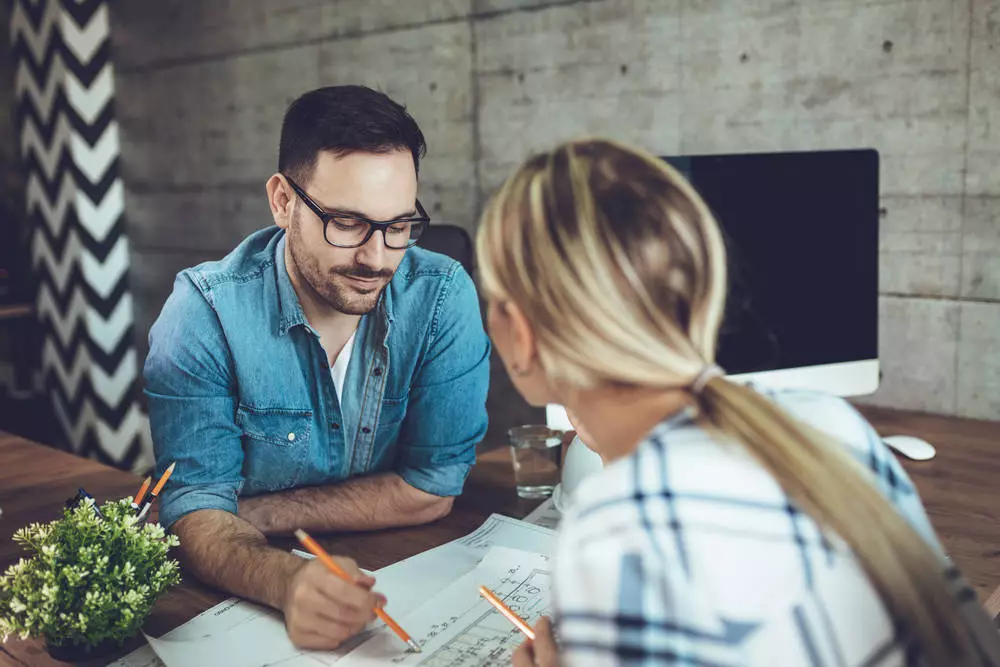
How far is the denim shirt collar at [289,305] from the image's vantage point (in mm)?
1509

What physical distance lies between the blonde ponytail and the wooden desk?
541mm

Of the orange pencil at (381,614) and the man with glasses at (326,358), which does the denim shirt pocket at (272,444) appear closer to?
the man with glasses at (326,358)

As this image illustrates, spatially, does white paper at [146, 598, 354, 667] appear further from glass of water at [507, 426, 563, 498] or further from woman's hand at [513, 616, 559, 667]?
glass of water at [507, 426, 563, 498]

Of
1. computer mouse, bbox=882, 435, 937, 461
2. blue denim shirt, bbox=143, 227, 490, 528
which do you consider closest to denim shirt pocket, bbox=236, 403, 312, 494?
blue denim shirt, bbox=143, 227, 490, 528

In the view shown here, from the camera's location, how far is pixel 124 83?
426 centimetres

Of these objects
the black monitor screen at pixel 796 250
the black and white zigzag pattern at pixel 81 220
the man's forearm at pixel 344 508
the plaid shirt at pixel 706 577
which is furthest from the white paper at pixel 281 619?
the black and white zigzag pattern at pixel 81 220

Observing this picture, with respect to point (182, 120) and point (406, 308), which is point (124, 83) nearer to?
point (182, 120)

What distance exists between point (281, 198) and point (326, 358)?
0.28 m

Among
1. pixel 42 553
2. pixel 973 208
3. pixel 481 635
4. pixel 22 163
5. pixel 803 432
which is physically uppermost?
pixel 22 163

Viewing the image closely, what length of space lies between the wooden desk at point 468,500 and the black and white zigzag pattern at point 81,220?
8.31ft

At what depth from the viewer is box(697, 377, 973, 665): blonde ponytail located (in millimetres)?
656

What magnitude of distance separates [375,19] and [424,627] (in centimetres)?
248

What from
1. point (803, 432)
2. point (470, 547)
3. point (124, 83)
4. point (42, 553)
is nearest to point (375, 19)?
point (124, 83)

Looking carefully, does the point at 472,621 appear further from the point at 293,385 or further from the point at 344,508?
the point at 293,385
